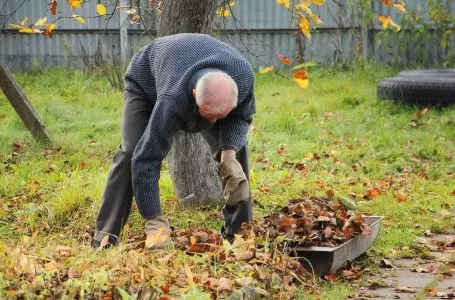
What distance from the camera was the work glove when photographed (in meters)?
5.68

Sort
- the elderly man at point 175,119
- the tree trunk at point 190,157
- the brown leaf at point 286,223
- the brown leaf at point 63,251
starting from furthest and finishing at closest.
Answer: the tree trunk at point 190,157
the brown leaf at point 286,223
the elderly man at point 175,119
the brown leaf at point 63,251

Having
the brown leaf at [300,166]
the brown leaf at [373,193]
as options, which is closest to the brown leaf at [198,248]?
the brown leaf at [373,193]

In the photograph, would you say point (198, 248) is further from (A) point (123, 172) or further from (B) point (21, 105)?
(B) point (21, 105)

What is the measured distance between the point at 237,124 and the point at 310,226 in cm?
95

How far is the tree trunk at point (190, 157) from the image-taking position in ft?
23.3

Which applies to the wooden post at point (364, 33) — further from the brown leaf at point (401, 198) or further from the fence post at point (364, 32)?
the brown leaf at point (401, 198)

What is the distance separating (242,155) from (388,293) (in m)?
1.41

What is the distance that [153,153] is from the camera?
5.22 metres

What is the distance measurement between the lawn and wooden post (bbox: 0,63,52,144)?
226mm

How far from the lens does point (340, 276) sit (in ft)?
19.3

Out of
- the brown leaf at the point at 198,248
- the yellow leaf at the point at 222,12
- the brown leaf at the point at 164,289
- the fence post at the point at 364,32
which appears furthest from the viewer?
the fence post at the point at 364,32

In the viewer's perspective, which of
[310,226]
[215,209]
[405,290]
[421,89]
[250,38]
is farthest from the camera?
[250,38]

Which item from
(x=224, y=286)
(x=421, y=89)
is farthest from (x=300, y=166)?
(x=224, y=286)

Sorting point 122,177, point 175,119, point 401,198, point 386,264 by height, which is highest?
point 175,119
